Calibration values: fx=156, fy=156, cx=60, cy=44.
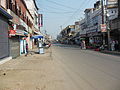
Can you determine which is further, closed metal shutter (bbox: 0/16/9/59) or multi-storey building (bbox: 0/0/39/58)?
multi-storey building (bbox: 0/0/39/58)

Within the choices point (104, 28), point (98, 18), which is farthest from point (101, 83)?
point (98, 18)

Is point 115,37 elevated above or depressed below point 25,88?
above

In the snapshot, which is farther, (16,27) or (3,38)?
(16,27)

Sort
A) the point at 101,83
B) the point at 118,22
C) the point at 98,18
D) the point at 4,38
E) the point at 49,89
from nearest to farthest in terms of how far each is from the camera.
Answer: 1. the point at 49,89
2. the point at 101,83
3. the point at 4,38
4. the point at 118,22
5. the point at 98,18


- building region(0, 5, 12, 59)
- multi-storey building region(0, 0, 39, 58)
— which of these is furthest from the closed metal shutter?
multi-storey building region(0, 0, 39, 58)

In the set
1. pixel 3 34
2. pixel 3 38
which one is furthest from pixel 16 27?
pixel 3 38

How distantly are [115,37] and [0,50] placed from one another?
21.2 meters

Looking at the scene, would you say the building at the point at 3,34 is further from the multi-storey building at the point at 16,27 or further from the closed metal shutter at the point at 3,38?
the multi-storey building at the point at 16,27

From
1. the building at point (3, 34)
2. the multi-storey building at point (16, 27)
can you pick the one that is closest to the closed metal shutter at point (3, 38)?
the building at point (3, 34)

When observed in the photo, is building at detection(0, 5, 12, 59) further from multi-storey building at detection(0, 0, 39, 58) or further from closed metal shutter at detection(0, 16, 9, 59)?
multi-storey building at detection(0, 0, 39, 58)

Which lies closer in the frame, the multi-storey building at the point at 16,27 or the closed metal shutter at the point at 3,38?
the closed metal shutter at the point at 3,38

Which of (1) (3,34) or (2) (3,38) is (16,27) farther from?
(2) (3,38)

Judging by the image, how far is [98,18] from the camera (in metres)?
37.2

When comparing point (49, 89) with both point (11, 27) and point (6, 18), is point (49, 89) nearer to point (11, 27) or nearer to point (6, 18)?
point (6, 18)
